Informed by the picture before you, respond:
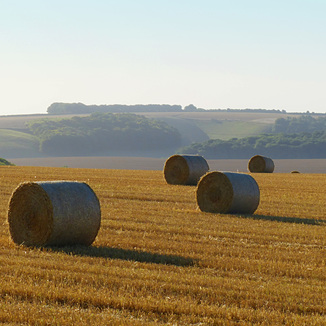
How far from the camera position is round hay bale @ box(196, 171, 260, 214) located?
18.6 meters

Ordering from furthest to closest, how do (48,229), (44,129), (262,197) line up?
(44,129)
(262,197)
(48,229)

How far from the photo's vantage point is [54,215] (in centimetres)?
1173

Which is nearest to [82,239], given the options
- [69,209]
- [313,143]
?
[69,209]

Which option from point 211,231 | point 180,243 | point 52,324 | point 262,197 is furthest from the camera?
point 262,197

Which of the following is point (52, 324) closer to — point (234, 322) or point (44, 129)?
point (234, 322)

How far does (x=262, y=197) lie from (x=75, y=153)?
376 feet

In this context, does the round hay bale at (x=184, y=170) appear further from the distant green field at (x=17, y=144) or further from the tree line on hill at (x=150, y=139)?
the distant green field at (x=17, y=144)

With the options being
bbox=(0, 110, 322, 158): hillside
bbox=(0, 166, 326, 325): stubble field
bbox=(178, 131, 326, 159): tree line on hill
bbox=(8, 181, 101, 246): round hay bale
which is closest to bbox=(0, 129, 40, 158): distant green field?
bbox=(0, 110, 322, 158): hillside

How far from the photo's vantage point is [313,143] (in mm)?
115188

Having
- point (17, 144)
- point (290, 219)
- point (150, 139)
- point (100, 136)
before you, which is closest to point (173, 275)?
point (290, 219)

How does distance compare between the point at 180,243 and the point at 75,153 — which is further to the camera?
the point at 75,153

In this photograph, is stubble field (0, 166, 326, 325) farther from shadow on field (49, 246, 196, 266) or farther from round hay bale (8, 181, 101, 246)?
round hay bale (8, 181, 101, 246)

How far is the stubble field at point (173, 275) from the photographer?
7.71m

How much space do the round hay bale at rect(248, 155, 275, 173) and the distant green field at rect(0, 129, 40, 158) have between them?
8213 centimetres
